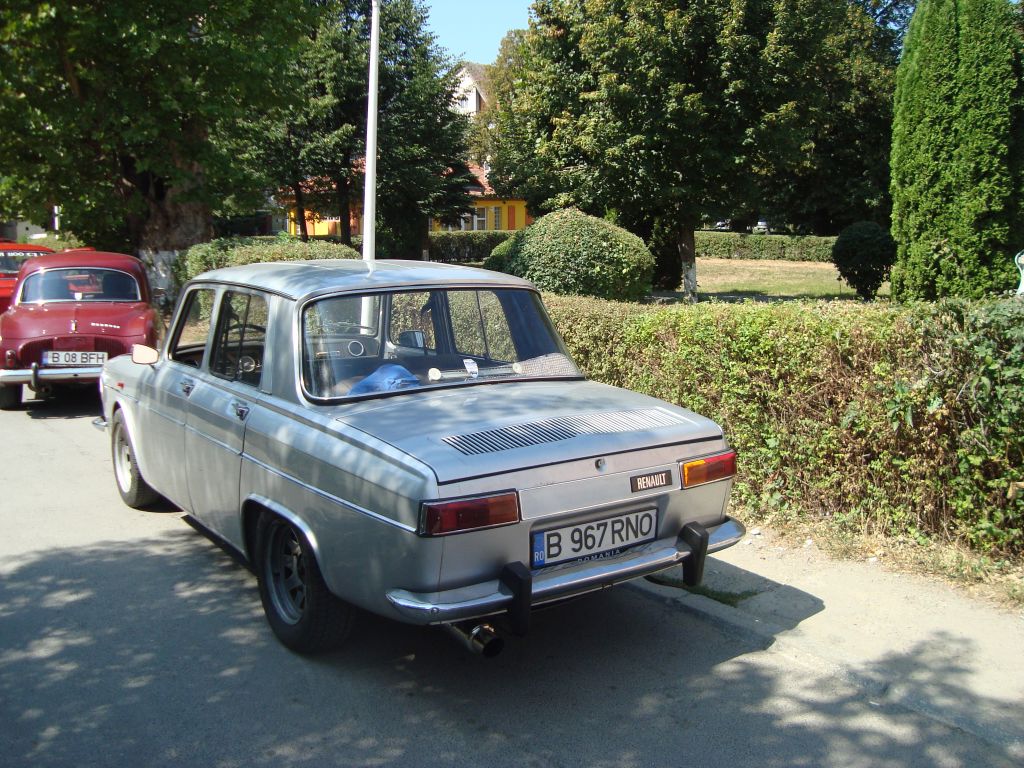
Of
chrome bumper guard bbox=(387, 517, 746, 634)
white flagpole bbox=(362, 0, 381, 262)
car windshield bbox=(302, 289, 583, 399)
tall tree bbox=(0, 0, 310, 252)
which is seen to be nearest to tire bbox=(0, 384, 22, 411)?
white flagpole bbox=(362, 0, 381, 262)

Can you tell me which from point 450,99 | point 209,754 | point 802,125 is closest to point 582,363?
point 209,754

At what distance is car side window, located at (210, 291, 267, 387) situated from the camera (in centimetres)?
490

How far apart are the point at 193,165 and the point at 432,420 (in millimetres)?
18198

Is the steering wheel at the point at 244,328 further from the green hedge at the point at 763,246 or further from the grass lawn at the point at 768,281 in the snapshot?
the green hedge at the point at 763,246

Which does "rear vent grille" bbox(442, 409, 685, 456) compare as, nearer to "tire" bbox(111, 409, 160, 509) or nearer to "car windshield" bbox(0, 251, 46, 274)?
"tire" bbox(111, 409, 160, 509)

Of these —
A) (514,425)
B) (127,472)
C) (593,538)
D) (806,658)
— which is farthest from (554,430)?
(127,472)

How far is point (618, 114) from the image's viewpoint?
74.8 feet

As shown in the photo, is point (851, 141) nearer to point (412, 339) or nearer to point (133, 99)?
point (133, 99)

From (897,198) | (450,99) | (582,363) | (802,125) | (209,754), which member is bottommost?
(209,754)

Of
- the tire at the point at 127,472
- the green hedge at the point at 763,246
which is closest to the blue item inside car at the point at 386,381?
the tire at the point at 127,472

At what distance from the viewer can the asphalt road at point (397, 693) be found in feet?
12.0

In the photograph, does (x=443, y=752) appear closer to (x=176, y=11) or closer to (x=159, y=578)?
(x=159, y=578)

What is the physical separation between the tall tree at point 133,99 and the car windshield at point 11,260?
3578 mm

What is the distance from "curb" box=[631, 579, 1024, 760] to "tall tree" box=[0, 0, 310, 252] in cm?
1605
